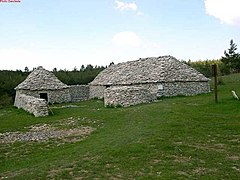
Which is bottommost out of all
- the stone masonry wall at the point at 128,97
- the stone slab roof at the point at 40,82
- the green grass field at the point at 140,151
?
the green grass field at the point at 140,151

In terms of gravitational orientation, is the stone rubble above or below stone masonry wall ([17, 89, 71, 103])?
below

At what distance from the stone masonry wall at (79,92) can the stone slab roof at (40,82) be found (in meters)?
4.72

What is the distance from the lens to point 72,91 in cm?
3866

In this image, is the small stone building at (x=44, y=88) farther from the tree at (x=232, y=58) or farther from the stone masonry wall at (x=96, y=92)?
the tree at (x=232, y=58)

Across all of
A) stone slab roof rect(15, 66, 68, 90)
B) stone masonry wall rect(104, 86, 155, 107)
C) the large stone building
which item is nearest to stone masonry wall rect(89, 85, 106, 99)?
the large stone building

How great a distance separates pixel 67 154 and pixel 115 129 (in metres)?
3.99

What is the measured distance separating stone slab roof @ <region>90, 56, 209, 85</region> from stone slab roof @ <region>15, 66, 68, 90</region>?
540 cm

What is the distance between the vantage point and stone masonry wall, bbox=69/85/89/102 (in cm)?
3856

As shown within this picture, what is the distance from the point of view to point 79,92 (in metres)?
39.7

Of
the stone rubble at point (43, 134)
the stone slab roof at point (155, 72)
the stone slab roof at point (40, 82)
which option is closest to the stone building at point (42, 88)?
the stone slab roof at point (40, 82)

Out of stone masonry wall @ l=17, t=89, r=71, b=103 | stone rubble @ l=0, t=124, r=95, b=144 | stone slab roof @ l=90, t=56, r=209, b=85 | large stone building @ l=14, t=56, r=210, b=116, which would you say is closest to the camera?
stone rubble @ l=0, t=124, r=95, b=144

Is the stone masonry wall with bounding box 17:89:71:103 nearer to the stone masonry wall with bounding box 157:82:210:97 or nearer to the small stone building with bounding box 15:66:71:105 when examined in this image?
the small stone building with bounding box 15:66:71:105

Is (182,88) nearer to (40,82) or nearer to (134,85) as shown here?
(134,85)

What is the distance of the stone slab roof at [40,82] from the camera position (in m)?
32.2
